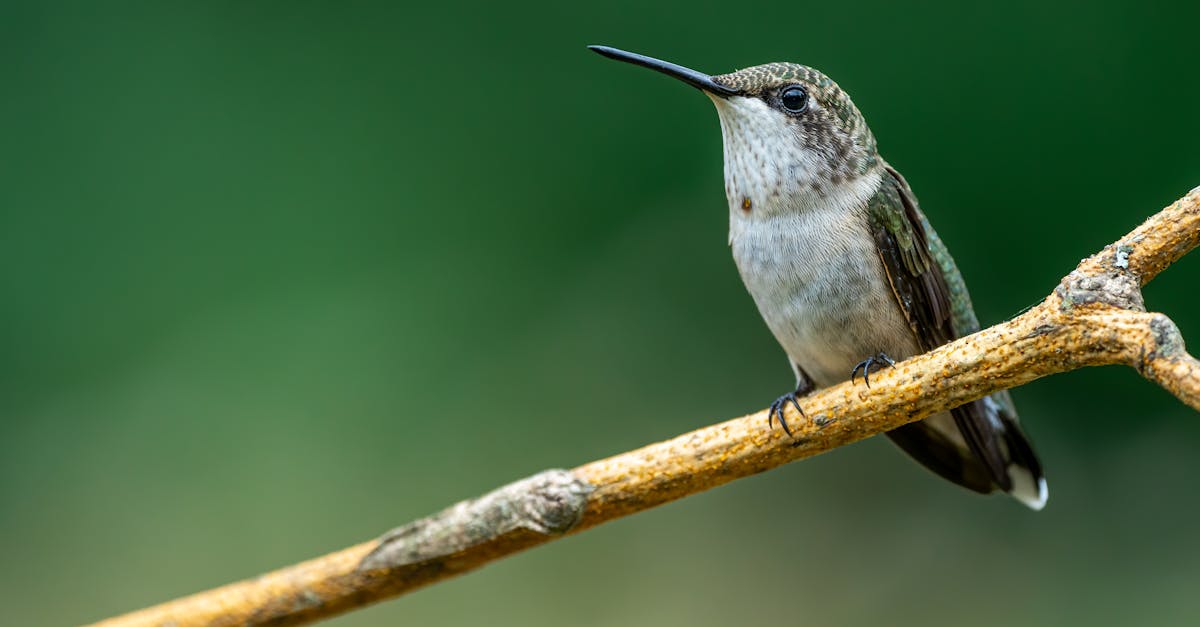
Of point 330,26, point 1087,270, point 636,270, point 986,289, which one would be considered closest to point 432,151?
point 330,26

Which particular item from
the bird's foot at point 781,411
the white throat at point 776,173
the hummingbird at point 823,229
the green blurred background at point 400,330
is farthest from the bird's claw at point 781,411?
the green blurred background at point 400,330

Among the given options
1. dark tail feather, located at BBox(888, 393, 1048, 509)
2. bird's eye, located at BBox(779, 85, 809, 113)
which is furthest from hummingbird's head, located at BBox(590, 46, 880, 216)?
dark tail feather, located at BBox(888, 393, 1048, 509)

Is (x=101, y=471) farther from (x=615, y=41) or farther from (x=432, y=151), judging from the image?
(x=615, y=41)

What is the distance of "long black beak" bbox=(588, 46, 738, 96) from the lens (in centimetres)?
259

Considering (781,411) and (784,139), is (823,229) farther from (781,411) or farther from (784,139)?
(781,411)

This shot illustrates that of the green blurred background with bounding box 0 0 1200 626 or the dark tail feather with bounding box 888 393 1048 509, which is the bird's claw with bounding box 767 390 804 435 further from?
the green blurred background with bounding box 0 0 1200 626

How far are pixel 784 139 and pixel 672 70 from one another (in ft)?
1.07

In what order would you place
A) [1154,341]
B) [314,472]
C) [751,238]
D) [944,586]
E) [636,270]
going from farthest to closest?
1. [636,270]
2. [314,472]
3. [944,586]
4. [751,238]
5. [1154,341]

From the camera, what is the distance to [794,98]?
273 cm

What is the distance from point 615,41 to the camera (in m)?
4.35

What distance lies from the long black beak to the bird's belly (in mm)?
342

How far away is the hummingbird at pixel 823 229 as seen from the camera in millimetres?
2643

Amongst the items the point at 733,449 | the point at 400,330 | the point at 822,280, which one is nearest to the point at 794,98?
the point at 822,280

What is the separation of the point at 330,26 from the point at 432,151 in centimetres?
72
